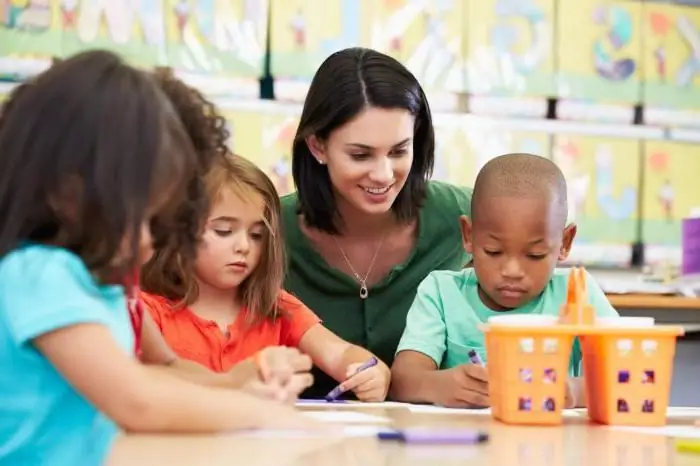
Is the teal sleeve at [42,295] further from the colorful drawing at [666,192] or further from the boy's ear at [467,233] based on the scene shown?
the colorful drawing at [666,192]

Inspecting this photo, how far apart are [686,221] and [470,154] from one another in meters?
0.66

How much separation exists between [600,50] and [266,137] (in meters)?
1.11

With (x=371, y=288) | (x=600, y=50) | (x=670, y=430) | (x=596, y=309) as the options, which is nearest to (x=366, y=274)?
(x=371, y=288)

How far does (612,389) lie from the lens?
1215 millimetres

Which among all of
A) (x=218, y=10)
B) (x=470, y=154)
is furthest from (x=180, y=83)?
(x=470, y=154)

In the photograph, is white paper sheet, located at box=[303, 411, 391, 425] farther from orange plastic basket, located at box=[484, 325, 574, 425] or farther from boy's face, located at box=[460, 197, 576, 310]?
boy's face, located at box=[460, 197, 576, 310]

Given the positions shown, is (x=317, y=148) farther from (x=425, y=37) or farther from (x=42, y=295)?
(x=425, y=37)

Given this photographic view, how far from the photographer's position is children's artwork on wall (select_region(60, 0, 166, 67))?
287 centimetres

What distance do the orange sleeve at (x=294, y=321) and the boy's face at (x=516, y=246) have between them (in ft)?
1.10

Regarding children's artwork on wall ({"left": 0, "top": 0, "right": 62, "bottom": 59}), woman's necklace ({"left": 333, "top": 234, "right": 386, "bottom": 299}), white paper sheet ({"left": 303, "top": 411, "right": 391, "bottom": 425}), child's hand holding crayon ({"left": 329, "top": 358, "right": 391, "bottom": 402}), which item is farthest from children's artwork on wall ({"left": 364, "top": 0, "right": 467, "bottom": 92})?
white paper sheet ({"left": 303, "top": 411, "right": 391, "bottom": 425})

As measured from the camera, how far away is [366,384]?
5.01ft

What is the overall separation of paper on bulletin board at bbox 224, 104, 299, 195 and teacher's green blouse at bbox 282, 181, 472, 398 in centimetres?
96

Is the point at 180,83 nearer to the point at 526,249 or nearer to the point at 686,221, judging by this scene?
the point at 526,249

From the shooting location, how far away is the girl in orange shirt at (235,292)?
1.73 m
